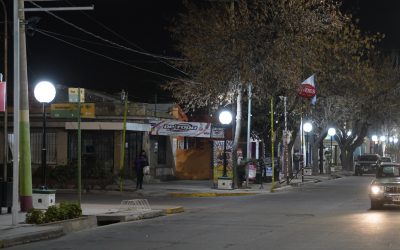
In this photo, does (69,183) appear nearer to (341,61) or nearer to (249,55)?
(249,55)

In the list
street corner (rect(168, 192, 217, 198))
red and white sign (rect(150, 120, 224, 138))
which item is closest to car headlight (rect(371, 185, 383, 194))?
street corner (rect(168, 192, 217, 198))

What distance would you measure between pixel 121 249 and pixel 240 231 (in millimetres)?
3664

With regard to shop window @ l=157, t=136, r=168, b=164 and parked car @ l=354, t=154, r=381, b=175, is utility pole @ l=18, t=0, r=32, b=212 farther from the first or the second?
parked car @ l=354, t=154, r=381, b=175

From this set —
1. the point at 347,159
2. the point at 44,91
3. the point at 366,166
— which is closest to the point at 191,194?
the point at 44,91

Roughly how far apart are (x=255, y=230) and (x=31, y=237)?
516cm

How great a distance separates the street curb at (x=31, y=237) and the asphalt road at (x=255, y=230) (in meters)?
0.28

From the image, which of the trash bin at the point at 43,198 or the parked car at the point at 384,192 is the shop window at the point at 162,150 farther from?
the trash bin at the point at 43,198

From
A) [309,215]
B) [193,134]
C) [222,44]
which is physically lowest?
[309,215]

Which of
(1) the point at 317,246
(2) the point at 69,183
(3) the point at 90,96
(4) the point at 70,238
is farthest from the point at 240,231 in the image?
(3) the point at 90,96

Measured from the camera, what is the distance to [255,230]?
15.2 metres

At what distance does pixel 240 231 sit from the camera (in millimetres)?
15039

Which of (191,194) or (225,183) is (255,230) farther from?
(225,183)

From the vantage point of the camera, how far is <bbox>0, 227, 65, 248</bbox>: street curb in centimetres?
1297

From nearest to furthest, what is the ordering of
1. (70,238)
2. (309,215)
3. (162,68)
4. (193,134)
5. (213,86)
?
(70,238) → (309,215) → (213,86) → (193,134) → (162,68)
